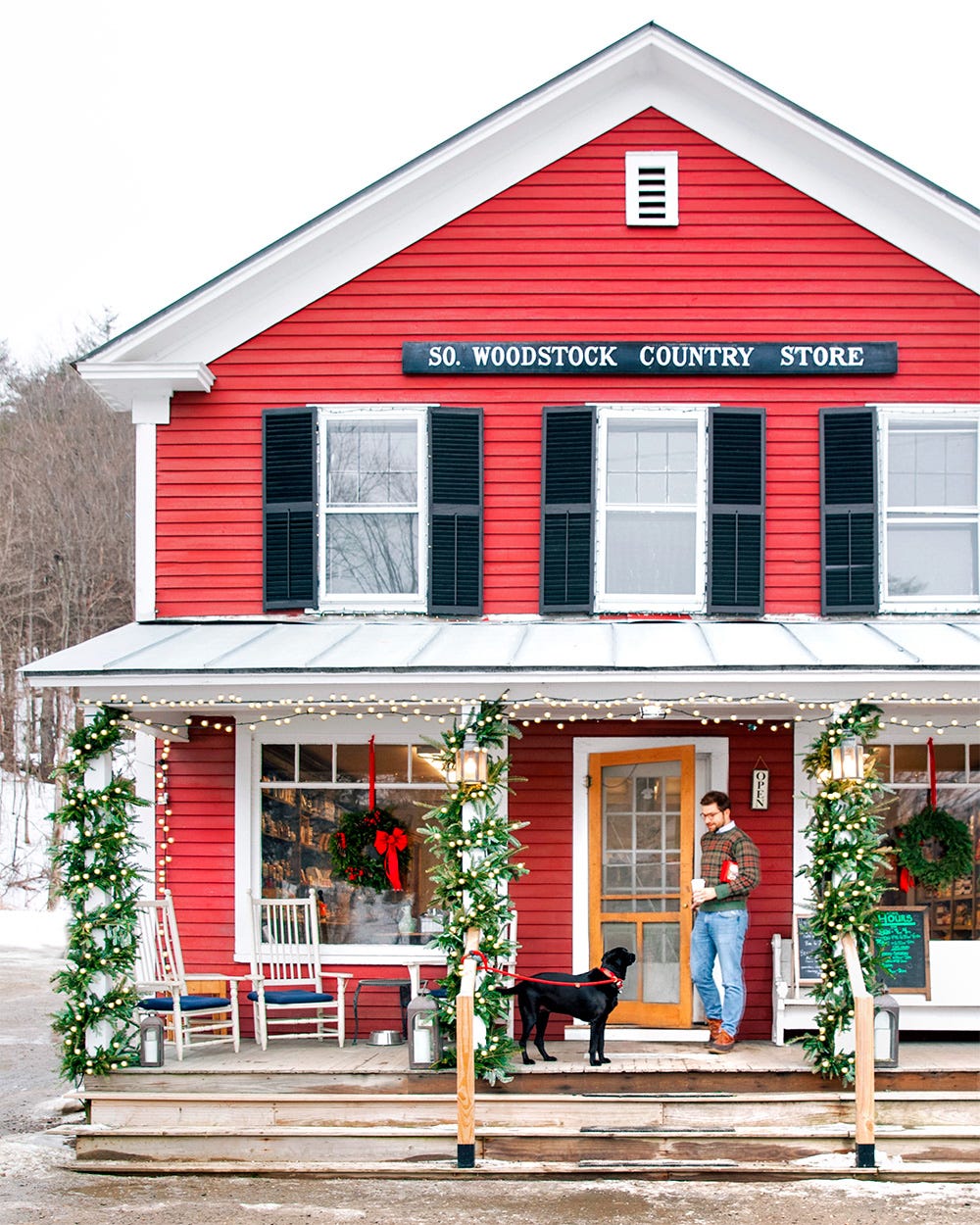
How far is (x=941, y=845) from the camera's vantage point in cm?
1138

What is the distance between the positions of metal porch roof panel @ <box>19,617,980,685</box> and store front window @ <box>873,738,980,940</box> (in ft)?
3.25

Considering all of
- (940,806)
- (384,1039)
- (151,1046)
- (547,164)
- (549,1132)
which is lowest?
(549,1132)

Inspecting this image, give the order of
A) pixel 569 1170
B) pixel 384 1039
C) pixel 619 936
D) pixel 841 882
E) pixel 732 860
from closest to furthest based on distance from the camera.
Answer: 1. pixel 569 1170
2. pixel 841 882
3. pixel 732 860
4. pixel 384 1039
5. pixel 619 936

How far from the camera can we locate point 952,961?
1115 centimetres

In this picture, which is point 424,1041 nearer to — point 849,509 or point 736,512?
point 736,512

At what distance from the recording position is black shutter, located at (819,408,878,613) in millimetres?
11586

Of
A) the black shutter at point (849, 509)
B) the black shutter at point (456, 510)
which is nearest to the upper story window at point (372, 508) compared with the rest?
the black shutter at point (456, 510)

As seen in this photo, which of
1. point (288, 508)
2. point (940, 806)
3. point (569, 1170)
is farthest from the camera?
point (288, 508)

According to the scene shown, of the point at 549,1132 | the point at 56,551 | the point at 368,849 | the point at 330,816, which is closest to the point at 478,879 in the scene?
the point at 549,1132

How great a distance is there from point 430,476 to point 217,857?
325cm

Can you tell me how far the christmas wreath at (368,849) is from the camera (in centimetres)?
1150

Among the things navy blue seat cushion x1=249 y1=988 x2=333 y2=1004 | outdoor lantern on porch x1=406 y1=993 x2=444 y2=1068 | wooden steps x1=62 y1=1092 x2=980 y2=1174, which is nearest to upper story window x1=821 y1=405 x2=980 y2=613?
wooden steps x1=62 y1=1092 x2=980 y2=1174

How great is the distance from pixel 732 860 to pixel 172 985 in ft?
12.5

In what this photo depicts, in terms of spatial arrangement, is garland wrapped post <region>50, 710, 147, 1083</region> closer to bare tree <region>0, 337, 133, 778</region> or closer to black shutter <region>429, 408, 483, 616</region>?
black shutter <region>429, 408, 483, 616</region>
